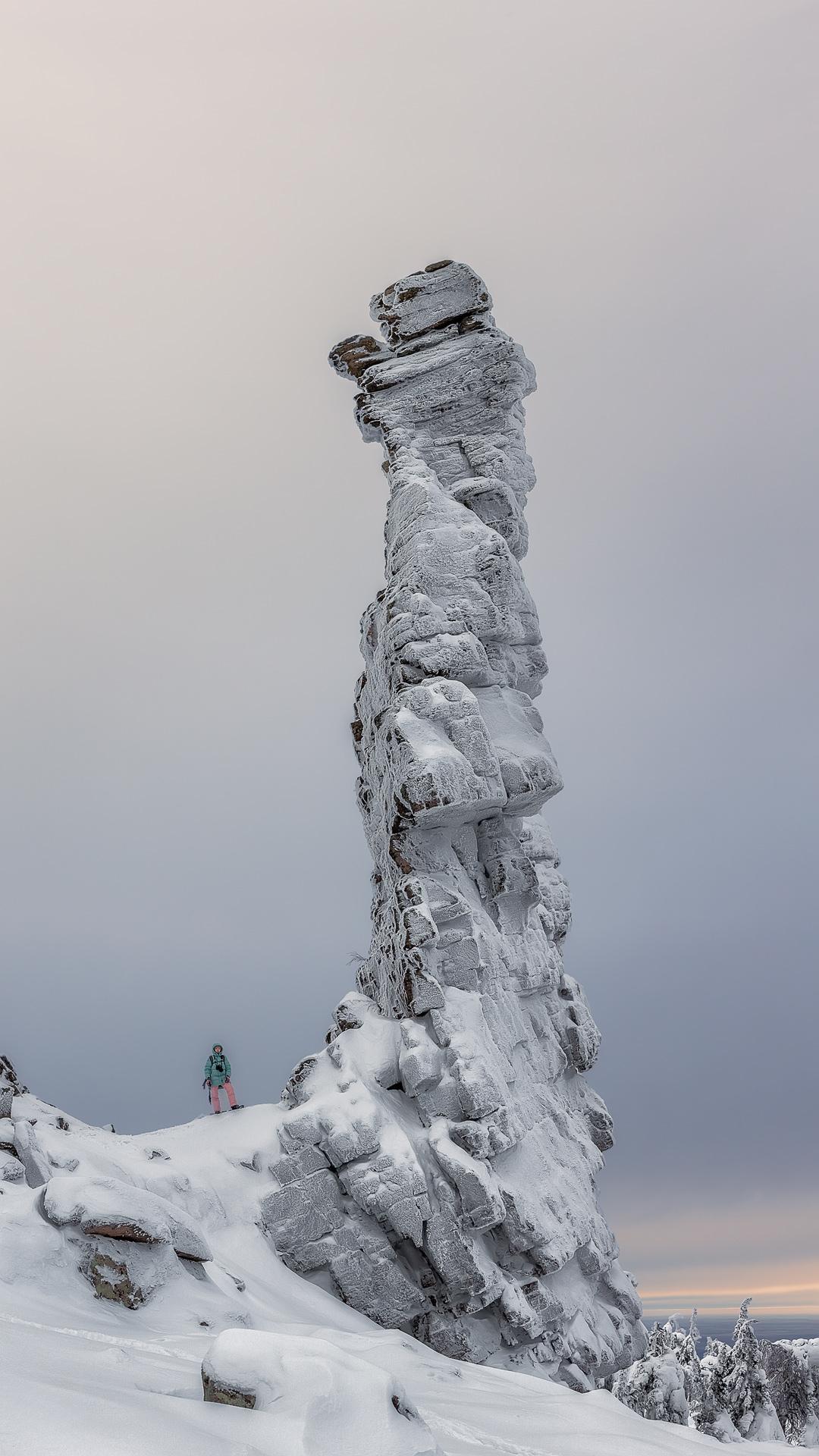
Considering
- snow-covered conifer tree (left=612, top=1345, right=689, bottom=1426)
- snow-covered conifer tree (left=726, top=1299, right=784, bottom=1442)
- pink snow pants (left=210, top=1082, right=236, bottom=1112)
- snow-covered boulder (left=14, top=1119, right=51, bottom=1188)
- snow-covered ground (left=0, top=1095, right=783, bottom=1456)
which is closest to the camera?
snow-covered ground (left=0, top=1095, right=783, bottom=1456)

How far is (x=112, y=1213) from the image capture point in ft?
49.0

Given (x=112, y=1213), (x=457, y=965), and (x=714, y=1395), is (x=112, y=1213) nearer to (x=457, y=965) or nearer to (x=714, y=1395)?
(x=457, y=965)

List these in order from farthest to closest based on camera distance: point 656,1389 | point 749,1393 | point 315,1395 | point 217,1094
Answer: point 749,1393, point 656,1389, point 217,1094, point 315,1395

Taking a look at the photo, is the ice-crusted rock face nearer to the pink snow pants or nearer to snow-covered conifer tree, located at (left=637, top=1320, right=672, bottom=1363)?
the pink snow pants

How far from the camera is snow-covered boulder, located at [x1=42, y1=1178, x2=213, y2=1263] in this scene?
48.4 ft

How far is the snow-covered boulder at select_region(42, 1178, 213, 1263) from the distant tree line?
23593 millimetres

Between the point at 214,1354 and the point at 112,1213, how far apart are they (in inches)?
245

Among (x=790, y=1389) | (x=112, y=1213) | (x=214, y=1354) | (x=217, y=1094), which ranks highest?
(x=217, y=1094)

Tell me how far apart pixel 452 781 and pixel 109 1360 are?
1498 cm

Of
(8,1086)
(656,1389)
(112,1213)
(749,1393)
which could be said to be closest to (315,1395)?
(112,1213)

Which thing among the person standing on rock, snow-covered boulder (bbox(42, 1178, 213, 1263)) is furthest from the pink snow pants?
snow-covered boulder (bbox(42, 1178, 213, 1263))

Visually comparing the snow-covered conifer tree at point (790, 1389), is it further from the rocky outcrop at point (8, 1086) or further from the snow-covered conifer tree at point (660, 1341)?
the rocky outcrop at point (8, 1086)

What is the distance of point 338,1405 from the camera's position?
29.2ft

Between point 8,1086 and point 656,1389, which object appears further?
point 656,1389
